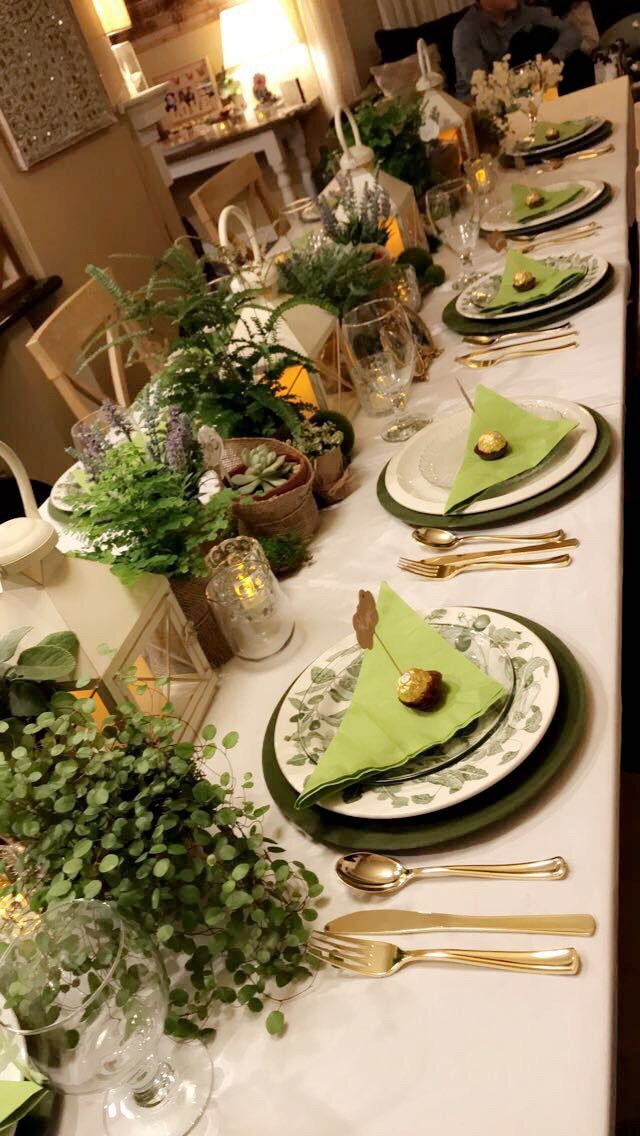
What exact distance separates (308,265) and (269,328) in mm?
320

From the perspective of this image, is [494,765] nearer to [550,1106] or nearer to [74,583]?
[550,1106]

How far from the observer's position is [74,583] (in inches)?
33.7

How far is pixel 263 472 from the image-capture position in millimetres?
1178

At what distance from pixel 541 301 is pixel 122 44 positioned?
3710mm

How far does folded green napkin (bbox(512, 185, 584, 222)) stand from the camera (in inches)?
72.1

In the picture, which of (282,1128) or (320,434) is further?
(320,434)

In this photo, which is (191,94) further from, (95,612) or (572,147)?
(95,612)

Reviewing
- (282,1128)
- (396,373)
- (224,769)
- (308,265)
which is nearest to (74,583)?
(224,769)

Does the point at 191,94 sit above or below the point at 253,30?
below

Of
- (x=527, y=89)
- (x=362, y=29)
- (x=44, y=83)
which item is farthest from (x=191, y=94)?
(x=527, y=89)

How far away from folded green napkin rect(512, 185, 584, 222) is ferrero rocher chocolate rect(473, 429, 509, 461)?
37.8 inches

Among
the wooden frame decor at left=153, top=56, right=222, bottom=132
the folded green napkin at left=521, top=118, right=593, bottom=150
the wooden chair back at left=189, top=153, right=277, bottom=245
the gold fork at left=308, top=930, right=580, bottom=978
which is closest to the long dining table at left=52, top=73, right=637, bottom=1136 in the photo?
the gold fork at left=308, top=930, right=580, bottom=978

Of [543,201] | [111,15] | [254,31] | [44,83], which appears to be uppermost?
[111,15]

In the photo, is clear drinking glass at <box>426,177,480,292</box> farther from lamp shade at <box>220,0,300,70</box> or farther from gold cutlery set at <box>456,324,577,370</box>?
lamp shade at <box>220,0,300,70</box>
